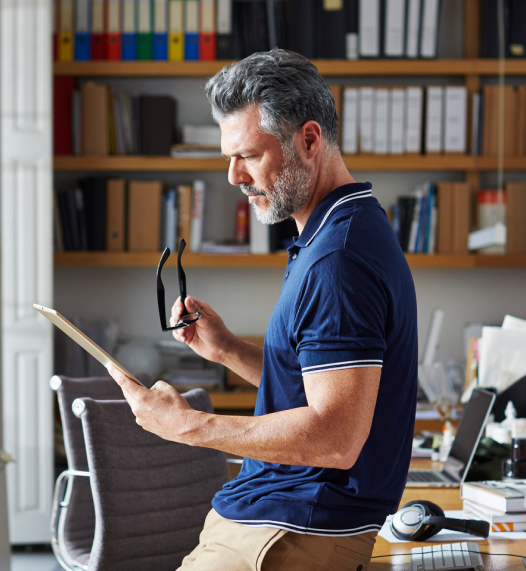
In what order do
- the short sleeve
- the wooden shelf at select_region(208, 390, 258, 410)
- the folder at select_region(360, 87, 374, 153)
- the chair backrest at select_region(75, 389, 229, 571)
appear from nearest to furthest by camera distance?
the short sleeve → the chair backrest at select_region(75, 389, 229, 571) → the wooden shelf at select_region(208, 390, 258, 410) → the folder at select_region(360, 87, 374, 153)

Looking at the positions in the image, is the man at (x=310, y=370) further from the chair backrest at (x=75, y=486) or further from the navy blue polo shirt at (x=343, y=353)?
the chair backrest at (x=75, y=486)

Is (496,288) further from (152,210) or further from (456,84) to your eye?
(152,210)

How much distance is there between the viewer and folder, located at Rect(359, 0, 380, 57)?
10.7 ft

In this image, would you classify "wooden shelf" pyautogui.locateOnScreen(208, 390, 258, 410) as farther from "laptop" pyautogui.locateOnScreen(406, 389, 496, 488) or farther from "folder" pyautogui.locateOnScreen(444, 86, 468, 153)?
"folder" pyautogui.locateOnScreen(444, 86, 468, 153)

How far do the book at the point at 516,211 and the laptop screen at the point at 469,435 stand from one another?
1.61m

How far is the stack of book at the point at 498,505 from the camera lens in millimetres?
1430

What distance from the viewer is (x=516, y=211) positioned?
333 centimetres

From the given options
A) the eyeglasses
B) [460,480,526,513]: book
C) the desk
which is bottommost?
the desk

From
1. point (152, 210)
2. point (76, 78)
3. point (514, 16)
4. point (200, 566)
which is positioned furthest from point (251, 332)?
point (200, 566)

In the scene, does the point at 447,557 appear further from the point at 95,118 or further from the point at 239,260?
the point at 95,118

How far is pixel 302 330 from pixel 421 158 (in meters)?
2.58

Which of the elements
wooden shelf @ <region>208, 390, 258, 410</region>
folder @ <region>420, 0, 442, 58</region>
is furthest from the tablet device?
folder @ <region>420, 0, 442, 58</region>

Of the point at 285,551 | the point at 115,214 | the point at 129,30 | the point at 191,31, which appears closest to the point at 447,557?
the point at 285,551

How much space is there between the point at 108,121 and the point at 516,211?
2216 mm
